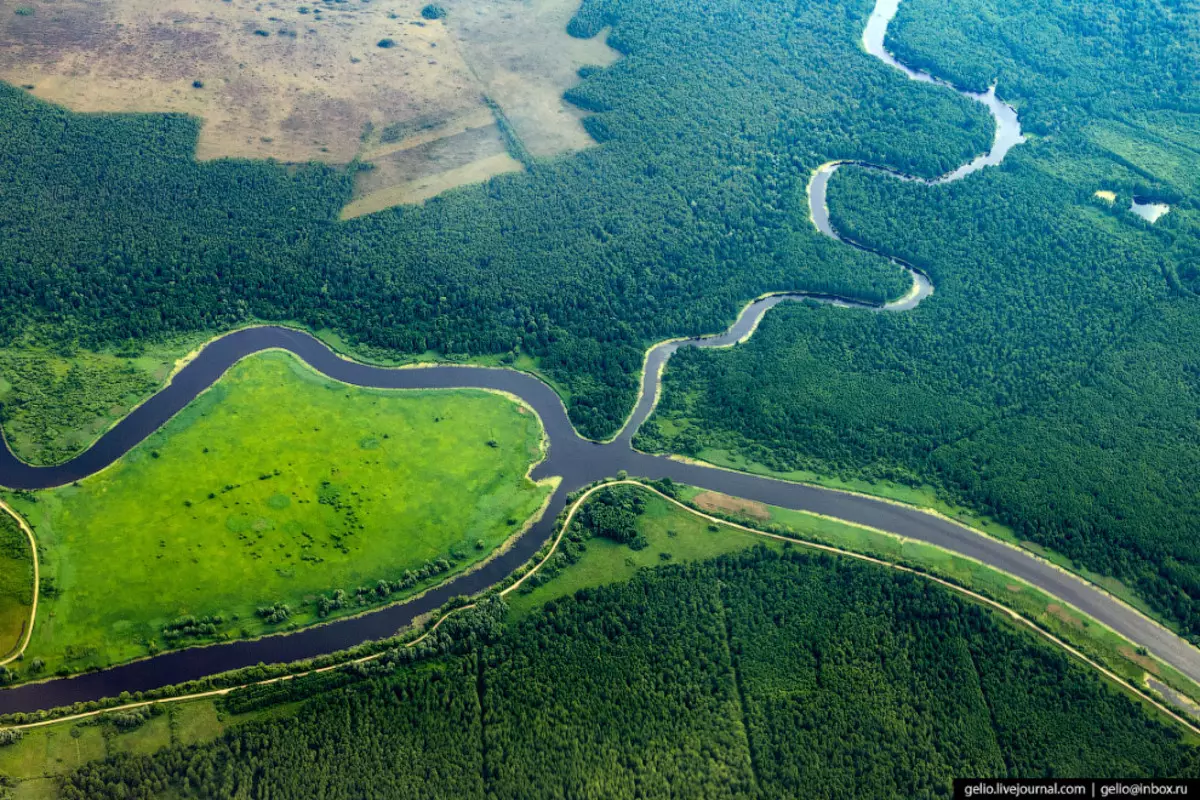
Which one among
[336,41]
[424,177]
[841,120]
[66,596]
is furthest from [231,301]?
[841,120]

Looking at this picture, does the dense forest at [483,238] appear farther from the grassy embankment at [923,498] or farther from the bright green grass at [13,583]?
the bright green grass at [13,583]

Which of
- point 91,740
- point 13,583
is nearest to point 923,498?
point 91,740

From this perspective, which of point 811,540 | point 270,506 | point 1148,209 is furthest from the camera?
point 1148,209

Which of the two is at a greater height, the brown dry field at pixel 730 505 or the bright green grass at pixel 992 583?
the bright green grass at pixel 992 583

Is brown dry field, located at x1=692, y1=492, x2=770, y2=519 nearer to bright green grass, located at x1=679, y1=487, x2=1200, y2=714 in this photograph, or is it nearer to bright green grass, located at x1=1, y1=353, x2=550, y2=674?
bright green grass, located at x1=679, y1=487, x2=1200, y2=714

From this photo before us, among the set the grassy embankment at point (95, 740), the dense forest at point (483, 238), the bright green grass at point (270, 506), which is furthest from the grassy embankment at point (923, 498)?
the grassy embankment at point (95, 740)

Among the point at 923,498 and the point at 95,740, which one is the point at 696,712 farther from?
the point at 95,740
